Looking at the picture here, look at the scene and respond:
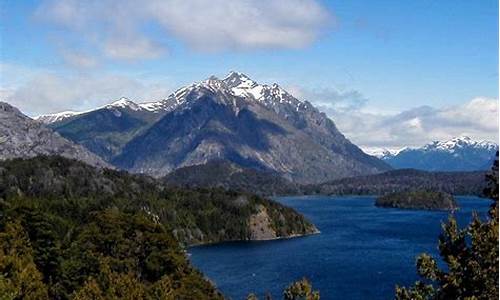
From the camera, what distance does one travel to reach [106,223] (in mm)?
78312

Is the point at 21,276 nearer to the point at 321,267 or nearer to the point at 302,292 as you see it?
the point at 302,292

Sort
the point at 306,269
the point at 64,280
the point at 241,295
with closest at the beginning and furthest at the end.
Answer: the point at 64,280 → the point at 241,295 → the point at 306,269

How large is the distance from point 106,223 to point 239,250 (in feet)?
391

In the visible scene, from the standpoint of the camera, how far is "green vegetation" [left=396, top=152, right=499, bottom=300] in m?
22.8

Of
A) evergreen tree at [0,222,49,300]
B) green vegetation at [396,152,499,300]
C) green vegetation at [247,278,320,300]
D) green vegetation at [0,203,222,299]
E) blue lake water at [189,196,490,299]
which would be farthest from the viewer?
blue lake water at [189,196,490,299]

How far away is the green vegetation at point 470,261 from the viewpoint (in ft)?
74.7

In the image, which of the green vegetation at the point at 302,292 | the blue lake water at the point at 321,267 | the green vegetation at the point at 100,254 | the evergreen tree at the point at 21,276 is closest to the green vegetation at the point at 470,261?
the green vegetation at the point at 302,292

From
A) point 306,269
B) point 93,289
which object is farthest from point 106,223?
point 306,269

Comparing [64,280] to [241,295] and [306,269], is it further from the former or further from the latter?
[306,269]

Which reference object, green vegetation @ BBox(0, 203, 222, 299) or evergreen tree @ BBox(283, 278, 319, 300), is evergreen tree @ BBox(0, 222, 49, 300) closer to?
green vegetation @ BBox(0, 203, 222, 299)

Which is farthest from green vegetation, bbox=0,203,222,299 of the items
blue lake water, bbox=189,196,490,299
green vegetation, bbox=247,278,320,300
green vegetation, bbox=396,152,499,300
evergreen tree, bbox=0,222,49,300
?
blue lake water, bbox=189,196,490,299

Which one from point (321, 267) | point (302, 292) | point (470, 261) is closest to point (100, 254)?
point (302, 292)

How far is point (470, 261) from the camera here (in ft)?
77.4

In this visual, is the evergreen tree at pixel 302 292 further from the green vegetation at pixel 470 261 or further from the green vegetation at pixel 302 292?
the green vegetation at pixel 470 261
